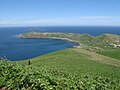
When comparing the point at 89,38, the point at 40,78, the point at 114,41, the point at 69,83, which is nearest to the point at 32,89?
the point at 40,78

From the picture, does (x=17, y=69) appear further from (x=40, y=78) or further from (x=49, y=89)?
(x=49, y=89)

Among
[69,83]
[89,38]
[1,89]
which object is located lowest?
[89,38]

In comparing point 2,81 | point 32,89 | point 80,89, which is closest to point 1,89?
point 2,81

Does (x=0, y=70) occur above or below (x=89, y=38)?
above

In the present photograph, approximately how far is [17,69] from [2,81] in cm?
113

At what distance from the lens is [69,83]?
965cm

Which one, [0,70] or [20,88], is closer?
[20,88]

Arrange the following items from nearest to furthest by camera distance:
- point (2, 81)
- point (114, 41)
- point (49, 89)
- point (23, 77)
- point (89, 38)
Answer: point (49, 89), point (23, 77), point (2, 81), point (114, 41), point (89, 38)

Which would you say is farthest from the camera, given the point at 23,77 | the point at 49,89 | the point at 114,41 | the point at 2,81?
the point at 114,41

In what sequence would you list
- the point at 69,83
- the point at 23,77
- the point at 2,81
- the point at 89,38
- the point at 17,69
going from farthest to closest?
1. the point at 89,38
2. the point at 17,69
3. the point at 2,81
4. the point at 23,77
5. the point at 69,83

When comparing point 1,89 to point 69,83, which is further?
point 1,89

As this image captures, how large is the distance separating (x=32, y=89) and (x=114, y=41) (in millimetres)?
160123

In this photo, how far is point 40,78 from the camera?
1011 cm

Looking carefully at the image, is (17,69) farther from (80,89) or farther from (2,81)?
(80,89)
